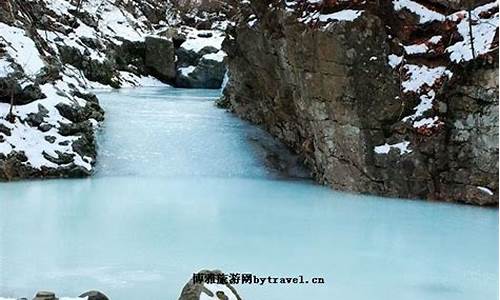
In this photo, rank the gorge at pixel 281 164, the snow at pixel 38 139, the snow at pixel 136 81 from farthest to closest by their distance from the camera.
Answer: the snow at pixel 136 81
the snow at pixel 38 139
the gorge at pixel 281 164

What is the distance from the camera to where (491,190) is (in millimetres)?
8352

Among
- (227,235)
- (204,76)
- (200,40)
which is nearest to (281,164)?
(227,235)

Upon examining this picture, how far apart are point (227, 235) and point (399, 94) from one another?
13.1 feet

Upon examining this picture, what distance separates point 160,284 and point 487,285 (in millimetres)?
2743

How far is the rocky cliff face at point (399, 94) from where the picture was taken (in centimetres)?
842

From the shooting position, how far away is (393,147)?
353 inches

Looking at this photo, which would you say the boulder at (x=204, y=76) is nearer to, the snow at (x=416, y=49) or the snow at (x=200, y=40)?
the snow at (x=200, y=40)

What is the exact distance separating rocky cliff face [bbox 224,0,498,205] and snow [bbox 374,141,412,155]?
0.05ft

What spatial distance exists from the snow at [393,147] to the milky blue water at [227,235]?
0.73 meters

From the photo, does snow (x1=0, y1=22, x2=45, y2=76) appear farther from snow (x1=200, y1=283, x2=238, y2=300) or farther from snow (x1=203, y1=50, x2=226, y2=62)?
snow (x1=203, y1=50, x2=226, y2=62)

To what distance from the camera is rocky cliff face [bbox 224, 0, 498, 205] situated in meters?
8.42

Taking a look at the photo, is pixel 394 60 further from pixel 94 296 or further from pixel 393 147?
pixel 94 296

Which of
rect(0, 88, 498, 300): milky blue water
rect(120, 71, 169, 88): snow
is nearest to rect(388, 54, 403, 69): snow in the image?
rect(0, 88, 498, 300): milky blue water

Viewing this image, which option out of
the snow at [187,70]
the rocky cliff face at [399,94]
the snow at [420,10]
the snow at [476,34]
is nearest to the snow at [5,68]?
the rocky cliff face at [399,94]
